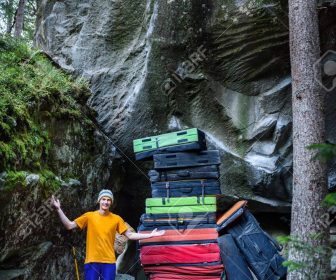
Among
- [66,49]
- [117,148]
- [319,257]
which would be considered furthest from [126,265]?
[66,49]

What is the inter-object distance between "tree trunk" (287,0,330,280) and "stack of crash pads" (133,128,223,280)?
1345mm

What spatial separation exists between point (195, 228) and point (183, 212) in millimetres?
345

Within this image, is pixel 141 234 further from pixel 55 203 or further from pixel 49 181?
pixel 49 181

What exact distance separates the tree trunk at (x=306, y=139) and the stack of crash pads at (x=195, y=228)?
685mm

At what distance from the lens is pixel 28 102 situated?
20.7 feet

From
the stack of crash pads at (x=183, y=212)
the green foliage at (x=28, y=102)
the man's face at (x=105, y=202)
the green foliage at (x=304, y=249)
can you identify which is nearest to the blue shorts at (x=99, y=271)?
the man's face at (x=105, y=202)

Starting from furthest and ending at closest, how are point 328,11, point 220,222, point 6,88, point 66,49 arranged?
point 66,49, point 328,11, point 220,222, point 6,88

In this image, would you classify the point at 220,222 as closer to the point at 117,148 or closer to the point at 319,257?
the point at 319,257

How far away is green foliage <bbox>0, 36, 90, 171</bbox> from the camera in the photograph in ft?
18.4

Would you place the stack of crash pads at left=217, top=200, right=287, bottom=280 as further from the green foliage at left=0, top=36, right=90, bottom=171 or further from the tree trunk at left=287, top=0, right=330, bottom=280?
the green foliage at left=0, top=36, right=90, bottom=171

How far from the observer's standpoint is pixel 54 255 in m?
6.55

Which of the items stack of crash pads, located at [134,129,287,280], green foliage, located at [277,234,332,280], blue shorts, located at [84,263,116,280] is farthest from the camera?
stack of crash pads, located at [134,129,287,280]

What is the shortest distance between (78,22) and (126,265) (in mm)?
7013

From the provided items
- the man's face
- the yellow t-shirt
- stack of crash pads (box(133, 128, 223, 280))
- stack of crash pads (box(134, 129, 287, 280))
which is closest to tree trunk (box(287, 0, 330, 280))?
stack of crash pads (box(134, 129, 287, 280))
